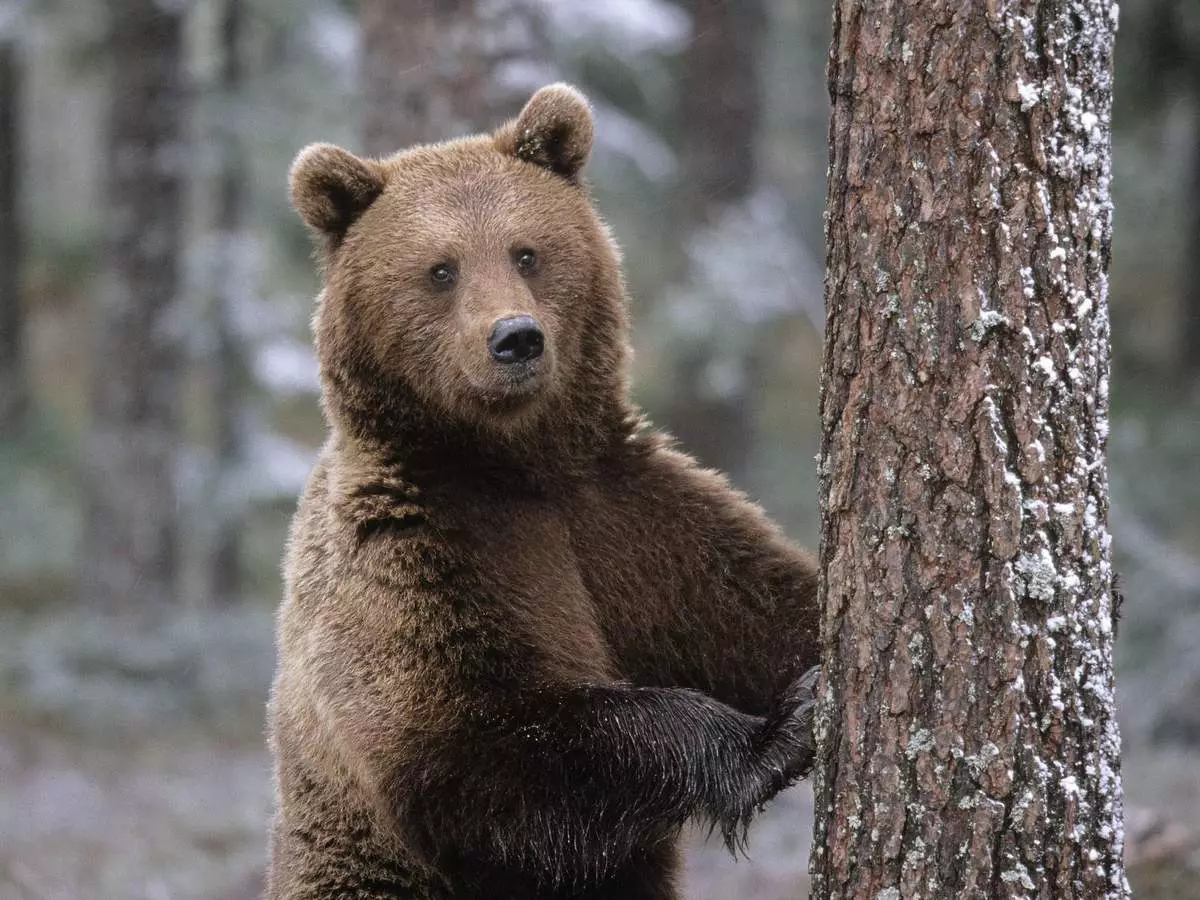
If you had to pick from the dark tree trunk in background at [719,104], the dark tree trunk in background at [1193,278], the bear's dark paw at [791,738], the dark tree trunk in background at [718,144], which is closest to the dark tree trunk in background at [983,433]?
the bear's dark paw at [791,738]

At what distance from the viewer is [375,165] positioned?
4590 millimetres

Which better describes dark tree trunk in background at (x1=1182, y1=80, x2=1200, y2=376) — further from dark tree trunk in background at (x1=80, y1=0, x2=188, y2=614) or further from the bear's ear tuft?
the bear's ear tuft

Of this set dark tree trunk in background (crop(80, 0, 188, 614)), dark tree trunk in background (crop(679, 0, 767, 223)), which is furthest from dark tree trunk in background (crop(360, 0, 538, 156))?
dark tree trunk in background (crop(679, 0, 767, 223))

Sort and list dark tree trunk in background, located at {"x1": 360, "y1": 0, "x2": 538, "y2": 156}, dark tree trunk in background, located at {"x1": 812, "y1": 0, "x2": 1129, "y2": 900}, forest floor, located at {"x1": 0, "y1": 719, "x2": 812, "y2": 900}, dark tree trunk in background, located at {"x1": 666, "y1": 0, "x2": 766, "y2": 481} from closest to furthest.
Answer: dark tree trunk in background, located at {"x1": 812, "y1": 0, "x2": 1129, "y2": 900}, dark tree trunk in background, located at {"x1": 360, "y1": 0, "x2": 538, "y2": 156}, forest floor, located at {"x1": 0, "y1": 719, "x2": 812, "y2": 900}, dark tree trunk in background, located at {"x1": 666, "y1": 0, "x2": 766, "y2": 481}

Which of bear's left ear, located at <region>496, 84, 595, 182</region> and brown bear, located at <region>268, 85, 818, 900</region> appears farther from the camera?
bear's left ear, located at <region>496, 84, 595, 182</region>

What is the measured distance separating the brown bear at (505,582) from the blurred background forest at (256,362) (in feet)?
8.92

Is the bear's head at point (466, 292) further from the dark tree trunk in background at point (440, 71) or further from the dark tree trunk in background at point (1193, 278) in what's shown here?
the dark tree trunk in background at point (1193, 278)

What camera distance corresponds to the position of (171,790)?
10711 millimetres

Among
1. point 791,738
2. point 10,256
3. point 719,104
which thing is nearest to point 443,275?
point 791,738

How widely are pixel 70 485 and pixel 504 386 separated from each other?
1640 cm

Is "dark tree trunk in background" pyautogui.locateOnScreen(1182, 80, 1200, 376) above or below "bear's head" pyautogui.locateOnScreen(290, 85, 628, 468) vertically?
above

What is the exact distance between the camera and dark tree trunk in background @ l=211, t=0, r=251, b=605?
42.3 feet

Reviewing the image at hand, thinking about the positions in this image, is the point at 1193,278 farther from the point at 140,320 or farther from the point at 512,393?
the point at 512,393

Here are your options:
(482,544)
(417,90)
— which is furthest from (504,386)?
(417,90)
